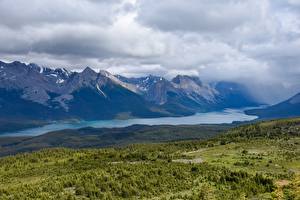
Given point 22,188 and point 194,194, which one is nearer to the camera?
point 194,194

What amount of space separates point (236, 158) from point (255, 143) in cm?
3245

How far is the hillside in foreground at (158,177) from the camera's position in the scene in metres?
63.5

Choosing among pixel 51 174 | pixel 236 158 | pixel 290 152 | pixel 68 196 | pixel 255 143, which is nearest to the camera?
pixel 68 196

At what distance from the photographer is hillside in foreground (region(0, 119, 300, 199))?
63.5 metres

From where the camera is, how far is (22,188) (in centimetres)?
6825

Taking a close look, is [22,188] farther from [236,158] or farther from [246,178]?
[236,158]

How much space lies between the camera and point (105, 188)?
66.8m

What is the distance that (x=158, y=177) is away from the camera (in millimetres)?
72438

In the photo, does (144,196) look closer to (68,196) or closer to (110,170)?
(68,196)

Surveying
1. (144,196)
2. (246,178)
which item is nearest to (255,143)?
(246,178)

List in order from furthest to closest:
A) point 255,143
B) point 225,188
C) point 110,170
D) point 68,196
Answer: point 255,143, point 110,170, point 225,188, point 68,196

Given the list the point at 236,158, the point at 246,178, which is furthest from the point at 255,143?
the point at 246,178

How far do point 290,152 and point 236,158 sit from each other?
50.6 feet

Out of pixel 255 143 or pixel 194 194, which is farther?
pixel 255 143
